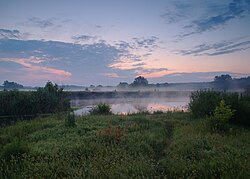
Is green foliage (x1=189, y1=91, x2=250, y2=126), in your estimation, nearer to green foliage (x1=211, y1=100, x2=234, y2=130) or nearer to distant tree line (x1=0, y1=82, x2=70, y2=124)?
green foliage (x1=211, y1=100, x2=234, y2=130)

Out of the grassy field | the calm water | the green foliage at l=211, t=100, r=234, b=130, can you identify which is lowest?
the calm water

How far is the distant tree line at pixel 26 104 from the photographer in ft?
78.8

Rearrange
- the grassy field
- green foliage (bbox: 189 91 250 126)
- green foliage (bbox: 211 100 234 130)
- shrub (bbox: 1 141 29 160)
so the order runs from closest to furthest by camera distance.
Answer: the grassy field, shrub (bbox: 1 141 29 160), green foliage (bbox: 211 100 234 130), green foliage (bbox: 189 91 250 126)

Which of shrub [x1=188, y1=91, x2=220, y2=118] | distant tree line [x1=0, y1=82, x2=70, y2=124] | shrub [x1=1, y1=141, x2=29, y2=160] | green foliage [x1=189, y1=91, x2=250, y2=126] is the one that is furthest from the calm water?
shrub [x1=1, y1=141, x2=29, y2=160]

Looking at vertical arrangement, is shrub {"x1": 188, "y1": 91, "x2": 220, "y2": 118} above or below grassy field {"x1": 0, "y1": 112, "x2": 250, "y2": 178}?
above

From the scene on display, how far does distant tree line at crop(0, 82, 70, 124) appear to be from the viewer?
78.8ft

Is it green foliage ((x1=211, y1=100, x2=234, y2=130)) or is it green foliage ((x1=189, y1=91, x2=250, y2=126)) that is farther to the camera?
green foliage ((x1=189, y1=91, x2=250, y2=126))

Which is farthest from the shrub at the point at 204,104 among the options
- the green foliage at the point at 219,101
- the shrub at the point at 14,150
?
the shrub at the point at 14,150

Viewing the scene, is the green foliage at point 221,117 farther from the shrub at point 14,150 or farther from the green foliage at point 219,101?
the shrub at point 14,150

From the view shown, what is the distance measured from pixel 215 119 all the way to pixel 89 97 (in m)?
69.1

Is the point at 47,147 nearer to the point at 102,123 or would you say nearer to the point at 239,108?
the point at 102,123

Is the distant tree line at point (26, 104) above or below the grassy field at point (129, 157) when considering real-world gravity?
above

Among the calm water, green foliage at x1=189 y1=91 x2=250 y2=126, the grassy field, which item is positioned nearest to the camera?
the grassy field

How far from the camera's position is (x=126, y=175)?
7.80 meters
